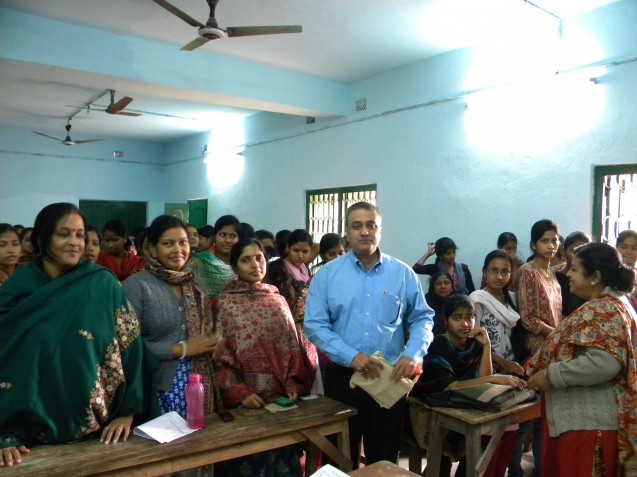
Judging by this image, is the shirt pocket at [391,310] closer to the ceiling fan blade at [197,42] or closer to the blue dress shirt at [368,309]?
the blue dress shirt at [368,309]

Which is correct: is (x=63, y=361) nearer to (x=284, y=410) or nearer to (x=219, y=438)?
(x=219, y=438)

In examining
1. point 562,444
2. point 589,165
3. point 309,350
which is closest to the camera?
point 562,444

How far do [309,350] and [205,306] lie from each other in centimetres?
63

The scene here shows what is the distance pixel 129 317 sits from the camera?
6.25 ft

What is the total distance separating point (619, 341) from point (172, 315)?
5.87 ft

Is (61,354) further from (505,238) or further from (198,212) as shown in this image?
(198,212)

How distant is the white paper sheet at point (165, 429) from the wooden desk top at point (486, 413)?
45.1 inches

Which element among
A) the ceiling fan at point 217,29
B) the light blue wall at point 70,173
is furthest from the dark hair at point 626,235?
the light blue wall at point 70,173

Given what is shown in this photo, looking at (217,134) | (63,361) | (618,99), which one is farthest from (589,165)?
(217,134)

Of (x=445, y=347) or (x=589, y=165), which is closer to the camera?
(x=445, y=347)

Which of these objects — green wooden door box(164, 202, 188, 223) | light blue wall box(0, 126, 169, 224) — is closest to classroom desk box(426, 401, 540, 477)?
green wooden door box(164, 202, 188, 223)

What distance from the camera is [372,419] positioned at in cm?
232

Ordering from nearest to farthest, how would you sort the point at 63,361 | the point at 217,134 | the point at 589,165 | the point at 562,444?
the point at 63,361
the point at 562,444
the point at 589,165
the point at 217,134

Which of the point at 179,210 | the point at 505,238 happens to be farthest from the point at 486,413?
the point at 179,210
